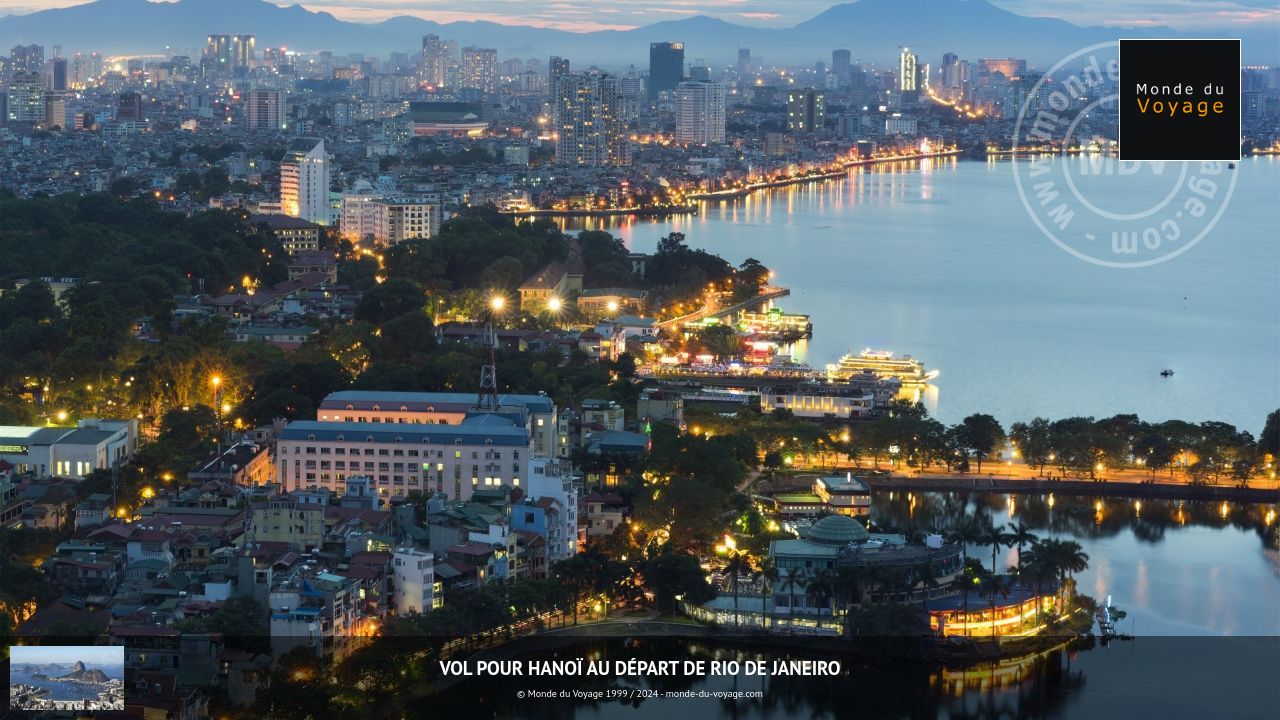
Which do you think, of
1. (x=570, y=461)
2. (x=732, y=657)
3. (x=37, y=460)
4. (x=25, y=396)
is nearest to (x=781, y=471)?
(x=570, y=461)

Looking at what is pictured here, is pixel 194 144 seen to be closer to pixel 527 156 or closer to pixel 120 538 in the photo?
pixel 527 156

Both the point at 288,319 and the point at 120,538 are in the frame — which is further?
the point at 288,319

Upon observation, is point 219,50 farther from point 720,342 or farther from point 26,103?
point 720,342

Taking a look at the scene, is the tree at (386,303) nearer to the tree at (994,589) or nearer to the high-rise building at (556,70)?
the tree at (994,589)

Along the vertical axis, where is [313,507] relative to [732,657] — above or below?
above

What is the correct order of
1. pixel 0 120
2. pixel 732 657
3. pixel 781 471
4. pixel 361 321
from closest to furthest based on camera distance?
1. pixel 732 657
2. pixel 781 471
3. pixel 361 321
4. pixel 0 120

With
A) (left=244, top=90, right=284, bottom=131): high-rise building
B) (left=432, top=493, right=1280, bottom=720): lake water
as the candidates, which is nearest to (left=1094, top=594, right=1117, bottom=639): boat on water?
(left=432, top=493, right=1280, bottom=720): lake water

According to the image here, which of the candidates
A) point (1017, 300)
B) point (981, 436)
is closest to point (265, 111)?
point (1017, 300)

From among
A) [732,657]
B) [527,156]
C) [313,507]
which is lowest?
[732,657]

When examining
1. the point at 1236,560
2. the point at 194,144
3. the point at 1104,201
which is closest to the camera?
the point at 1236,560
